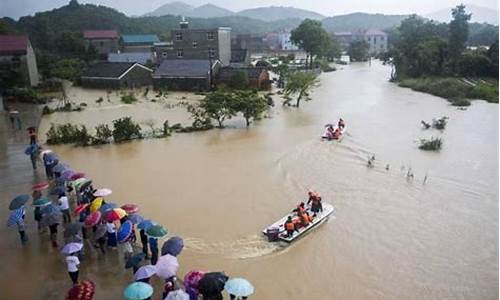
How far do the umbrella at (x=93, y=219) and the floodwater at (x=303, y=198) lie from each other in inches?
30.9

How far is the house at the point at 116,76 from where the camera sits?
120 ft

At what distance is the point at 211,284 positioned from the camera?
23.4 feet

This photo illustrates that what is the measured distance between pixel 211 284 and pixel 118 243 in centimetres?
329

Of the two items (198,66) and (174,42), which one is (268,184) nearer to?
(198,66)

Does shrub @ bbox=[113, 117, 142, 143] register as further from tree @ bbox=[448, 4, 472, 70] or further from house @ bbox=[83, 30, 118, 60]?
house @ bbox=[83, 30, 118, 60]

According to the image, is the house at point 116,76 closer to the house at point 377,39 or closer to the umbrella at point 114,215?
the umbrella at point 114,215

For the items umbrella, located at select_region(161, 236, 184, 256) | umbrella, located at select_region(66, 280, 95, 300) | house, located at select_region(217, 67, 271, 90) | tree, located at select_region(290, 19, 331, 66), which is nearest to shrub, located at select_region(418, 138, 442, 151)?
umbrella, located at select_region(161, 236, 184, 256)

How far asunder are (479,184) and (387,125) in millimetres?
9366

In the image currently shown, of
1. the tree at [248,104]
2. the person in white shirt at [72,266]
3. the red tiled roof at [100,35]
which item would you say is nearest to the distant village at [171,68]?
the tree at [248,104]

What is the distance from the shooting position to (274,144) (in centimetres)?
2008

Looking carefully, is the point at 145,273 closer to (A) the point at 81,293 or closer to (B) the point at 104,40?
(A) the point at 81,293

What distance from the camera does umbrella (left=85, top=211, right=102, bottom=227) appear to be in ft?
31.3

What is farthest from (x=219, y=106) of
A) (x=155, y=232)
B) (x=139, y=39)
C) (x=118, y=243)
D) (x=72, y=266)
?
(x=139, y=39)

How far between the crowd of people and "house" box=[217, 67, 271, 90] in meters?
23.3
